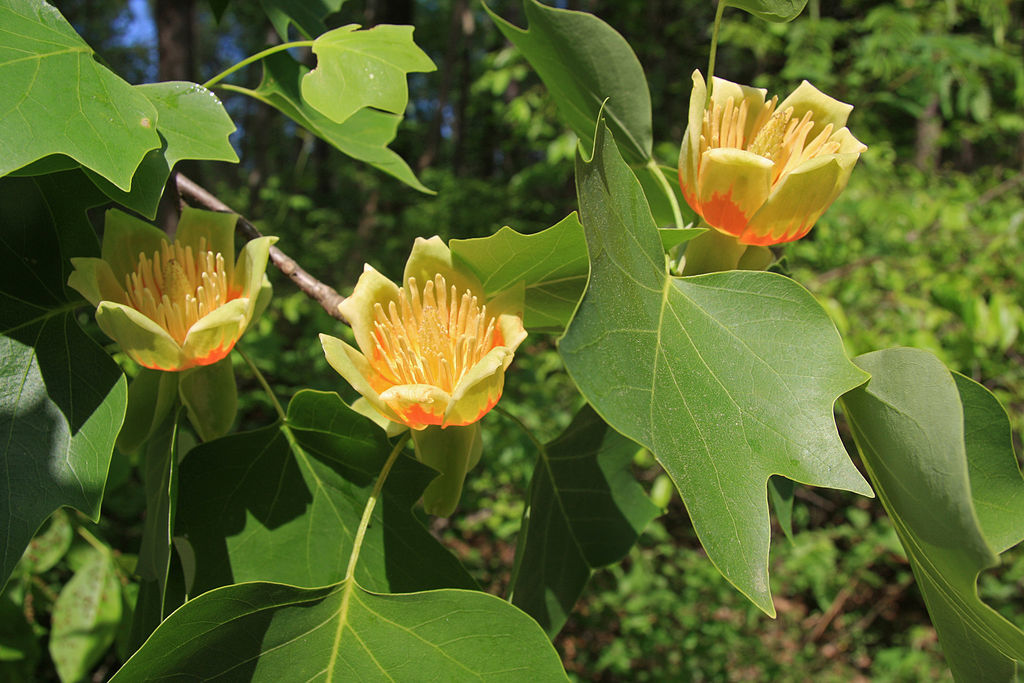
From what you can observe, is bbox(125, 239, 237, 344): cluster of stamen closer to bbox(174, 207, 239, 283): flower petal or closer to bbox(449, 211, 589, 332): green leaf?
bbox(174, 207, 239, 283): flower petal

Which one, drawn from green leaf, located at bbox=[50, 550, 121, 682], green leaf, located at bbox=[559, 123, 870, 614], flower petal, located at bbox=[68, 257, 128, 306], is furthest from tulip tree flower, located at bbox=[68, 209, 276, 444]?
green leaf, located at bbox=[50, 550, 121, 682]

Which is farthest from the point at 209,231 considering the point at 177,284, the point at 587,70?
the point at 587,70

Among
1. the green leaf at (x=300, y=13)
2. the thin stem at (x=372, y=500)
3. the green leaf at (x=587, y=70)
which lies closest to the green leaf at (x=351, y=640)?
the thin stem at (x=372, y=500)

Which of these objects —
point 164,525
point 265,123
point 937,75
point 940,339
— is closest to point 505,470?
point 940,339

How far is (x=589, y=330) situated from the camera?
403 mm

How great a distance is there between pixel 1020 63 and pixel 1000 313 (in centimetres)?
223

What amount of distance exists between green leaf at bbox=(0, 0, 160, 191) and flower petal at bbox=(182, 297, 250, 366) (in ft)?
0.39

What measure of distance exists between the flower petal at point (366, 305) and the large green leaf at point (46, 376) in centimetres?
18

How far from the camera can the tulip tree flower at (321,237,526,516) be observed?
21.8 inches

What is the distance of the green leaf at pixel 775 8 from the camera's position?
0.56 metres

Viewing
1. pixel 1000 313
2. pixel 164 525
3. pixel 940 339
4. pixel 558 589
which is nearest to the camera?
pixel 164 525

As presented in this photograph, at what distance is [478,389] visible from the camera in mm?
493

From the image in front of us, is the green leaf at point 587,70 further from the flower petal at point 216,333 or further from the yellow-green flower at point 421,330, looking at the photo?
the flower petal at point 216,333

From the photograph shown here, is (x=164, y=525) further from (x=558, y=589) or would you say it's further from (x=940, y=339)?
(x=940, y=339)
